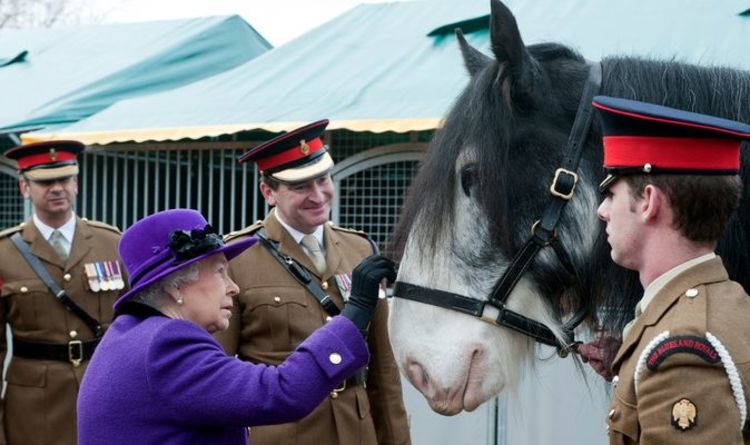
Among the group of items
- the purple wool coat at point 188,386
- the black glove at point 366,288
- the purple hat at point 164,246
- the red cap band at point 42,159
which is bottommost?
the red cap band at point 42,159

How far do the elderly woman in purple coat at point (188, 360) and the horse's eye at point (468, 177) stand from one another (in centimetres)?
33

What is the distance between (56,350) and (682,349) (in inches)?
145

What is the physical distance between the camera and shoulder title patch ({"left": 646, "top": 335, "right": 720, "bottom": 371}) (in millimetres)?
1458

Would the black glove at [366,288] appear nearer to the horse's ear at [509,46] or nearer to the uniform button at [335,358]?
the uniform button at [335,358]

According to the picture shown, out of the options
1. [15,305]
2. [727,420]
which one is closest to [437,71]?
[15,305]

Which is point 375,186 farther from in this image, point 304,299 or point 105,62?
point 105,62

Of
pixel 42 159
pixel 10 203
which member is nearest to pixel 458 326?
pixel 42 159

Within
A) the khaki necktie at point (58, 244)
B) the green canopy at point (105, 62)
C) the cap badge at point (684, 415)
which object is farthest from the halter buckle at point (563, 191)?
the green canopy at point (105, 62)

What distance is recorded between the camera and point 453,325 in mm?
2227

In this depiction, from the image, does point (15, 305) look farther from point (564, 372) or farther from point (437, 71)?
point (437, 71)

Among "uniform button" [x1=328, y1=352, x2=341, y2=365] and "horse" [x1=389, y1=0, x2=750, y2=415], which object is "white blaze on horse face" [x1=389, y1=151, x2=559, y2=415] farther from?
"uniform button" [x1=328, y1=352, x2=341, y2=365]

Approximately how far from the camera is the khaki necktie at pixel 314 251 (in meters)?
3.78

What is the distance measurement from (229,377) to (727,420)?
3.86 feet

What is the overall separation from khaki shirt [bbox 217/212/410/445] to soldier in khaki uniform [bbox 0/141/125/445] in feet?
4.01
